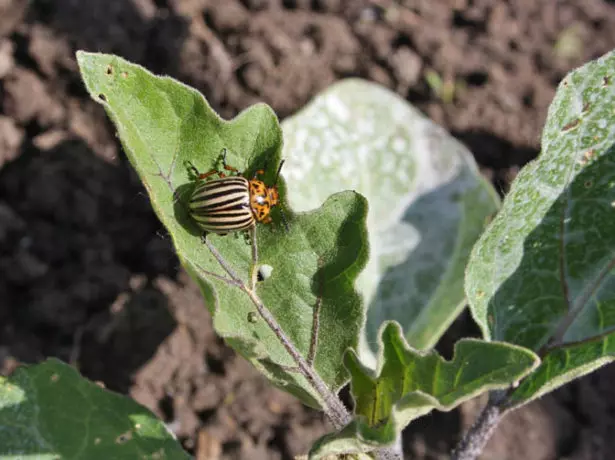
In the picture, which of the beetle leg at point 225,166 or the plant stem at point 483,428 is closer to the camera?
the beetle leg at point 225,166

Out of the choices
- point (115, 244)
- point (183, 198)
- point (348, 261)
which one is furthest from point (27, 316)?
point (348, 261)

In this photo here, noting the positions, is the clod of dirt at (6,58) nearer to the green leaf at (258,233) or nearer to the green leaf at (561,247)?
the green leaf at (258,233)

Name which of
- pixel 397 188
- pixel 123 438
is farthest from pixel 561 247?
pixel 123 438

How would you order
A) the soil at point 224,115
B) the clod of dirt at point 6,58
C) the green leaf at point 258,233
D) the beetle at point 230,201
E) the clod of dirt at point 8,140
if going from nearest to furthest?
the green leaf at point 258,233, the beetle at point 230,201, the soil at point 224,115, the clod of dirt at point 8,140, the clod of dirt at point 6,58

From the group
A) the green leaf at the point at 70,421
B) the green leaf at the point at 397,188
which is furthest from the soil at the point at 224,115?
the green leaf at the point at 70,421

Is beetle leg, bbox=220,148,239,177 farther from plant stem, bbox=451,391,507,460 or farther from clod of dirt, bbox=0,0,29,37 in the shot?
clod of dirt, bbox=0,0,29,37

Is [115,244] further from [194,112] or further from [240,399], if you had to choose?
[194,112]
